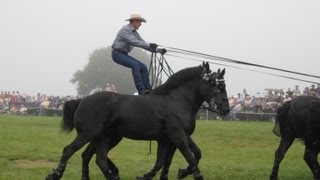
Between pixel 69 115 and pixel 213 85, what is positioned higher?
pixel 213 85

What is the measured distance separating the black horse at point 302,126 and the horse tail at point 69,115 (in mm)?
A: 4855

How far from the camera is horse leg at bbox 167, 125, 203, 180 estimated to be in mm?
9359

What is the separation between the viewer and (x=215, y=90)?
10.2 meters

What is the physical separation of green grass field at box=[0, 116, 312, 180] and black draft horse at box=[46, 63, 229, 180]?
1.62 metres

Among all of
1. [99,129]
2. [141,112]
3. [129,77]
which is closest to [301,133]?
[141,112]

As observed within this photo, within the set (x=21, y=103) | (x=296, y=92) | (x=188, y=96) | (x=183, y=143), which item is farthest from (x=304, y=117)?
(x=21, y=103)

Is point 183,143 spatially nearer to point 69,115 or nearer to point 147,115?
point 147,115

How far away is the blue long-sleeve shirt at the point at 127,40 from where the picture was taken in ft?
36.1

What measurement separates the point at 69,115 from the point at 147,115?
1929mm

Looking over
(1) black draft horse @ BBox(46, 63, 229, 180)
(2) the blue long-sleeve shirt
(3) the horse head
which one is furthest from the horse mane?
(2) the blue long-sleeve shirt

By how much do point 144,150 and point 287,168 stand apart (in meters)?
5.77

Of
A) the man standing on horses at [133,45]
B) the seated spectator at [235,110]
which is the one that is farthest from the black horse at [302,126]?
the seated spectator at [235,110]

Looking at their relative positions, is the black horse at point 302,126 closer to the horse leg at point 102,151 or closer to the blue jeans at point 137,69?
the blue jeans at point 137,69

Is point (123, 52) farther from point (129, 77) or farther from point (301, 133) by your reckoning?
point (129, 77)
